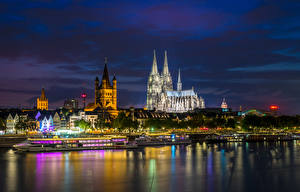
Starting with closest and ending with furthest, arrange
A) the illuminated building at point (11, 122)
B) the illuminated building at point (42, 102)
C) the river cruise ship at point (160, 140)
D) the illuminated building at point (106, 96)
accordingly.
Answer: the river cruise ship at point (160, 140) → the illuminated building at point (11, 122) → the illuminated building at point (106, 96) → the illuminated building at point (42, 102)

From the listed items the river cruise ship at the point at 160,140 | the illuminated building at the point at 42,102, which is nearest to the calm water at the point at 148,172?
the river cruise ship at the point at 160,140

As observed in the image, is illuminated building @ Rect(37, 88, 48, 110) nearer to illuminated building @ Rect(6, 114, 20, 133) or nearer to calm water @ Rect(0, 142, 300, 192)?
illuminated building @ Rect(6, 114, 20, 133)

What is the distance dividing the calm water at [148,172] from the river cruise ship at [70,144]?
15.9 ft

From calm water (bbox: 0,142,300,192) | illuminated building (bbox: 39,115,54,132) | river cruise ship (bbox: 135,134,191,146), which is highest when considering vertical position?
illuminated building (bbox: 39,115,54,132)

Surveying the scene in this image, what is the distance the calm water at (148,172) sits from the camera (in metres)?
46.5

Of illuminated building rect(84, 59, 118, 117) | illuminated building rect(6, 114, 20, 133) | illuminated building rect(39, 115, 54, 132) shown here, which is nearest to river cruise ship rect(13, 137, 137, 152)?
illuminated building rect(6, 114, 20, 133)

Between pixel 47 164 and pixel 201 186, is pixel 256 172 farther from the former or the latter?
pixel 47 164

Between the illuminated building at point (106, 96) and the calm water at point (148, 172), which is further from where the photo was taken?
the illuminated building at point (106, 96)

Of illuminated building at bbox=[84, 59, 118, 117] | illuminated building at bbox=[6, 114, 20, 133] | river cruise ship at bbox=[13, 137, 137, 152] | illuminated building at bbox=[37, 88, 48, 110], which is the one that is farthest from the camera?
illuminated building at bbox=[37, 88, 48, 110]

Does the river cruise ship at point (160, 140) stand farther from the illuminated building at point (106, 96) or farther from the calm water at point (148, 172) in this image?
the illuminated building at point (106, 96)

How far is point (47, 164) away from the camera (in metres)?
61.8

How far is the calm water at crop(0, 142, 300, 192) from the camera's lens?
46.5m

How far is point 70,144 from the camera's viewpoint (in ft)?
280

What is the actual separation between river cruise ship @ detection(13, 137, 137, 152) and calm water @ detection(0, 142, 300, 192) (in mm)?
4834
